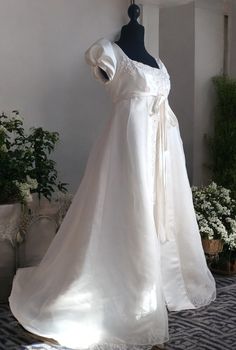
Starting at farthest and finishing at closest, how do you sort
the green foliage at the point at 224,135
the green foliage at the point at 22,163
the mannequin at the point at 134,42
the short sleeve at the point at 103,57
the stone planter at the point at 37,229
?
the green foliage at the point at 224,135
the stone planter at the point at 37,229
the green foliage at the point at 22,163
the mannequin at the point at 134,42
the short sleeve at the point at 103,57

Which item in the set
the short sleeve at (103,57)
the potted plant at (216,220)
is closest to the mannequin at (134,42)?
the short sleeve at (103,57)

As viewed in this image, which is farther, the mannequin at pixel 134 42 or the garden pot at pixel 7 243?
the garden pot at pixel 7 243

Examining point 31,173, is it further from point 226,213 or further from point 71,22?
point 226,213

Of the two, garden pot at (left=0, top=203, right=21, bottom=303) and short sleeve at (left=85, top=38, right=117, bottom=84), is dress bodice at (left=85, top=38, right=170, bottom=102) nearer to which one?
short sleeve at (left=85, top=38, right=117, bottom=84)

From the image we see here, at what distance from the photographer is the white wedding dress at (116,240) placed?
2.17 m

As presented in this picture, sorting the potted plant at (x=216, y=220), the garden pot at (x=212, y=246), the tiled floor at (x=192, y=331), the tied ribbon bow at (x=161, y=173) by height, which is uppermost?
the tied ribbon bow at (x=161, y=173)

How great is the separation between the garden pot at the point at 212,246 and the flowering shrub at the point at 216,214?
0.03 metres

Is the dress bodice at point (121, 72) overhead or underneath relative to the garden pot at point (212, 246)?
overhead

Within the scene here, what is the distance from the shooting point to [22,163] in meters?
2.72

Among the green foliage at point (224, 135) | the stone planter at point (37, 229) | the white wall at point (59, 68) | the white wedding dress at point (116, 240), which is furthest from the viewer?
the green foliage at point (224, 135)

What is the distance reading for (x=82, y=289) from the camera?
223 cm

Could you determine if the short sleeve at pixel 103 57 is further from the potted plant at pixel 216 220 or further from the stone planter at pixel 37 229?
the potted plant at pixel 216 220

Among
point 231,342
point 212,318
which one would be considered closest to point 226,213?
point 212,318

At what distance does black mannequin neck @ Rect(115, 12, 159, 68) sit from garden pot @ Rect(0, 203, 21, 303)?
100cm
